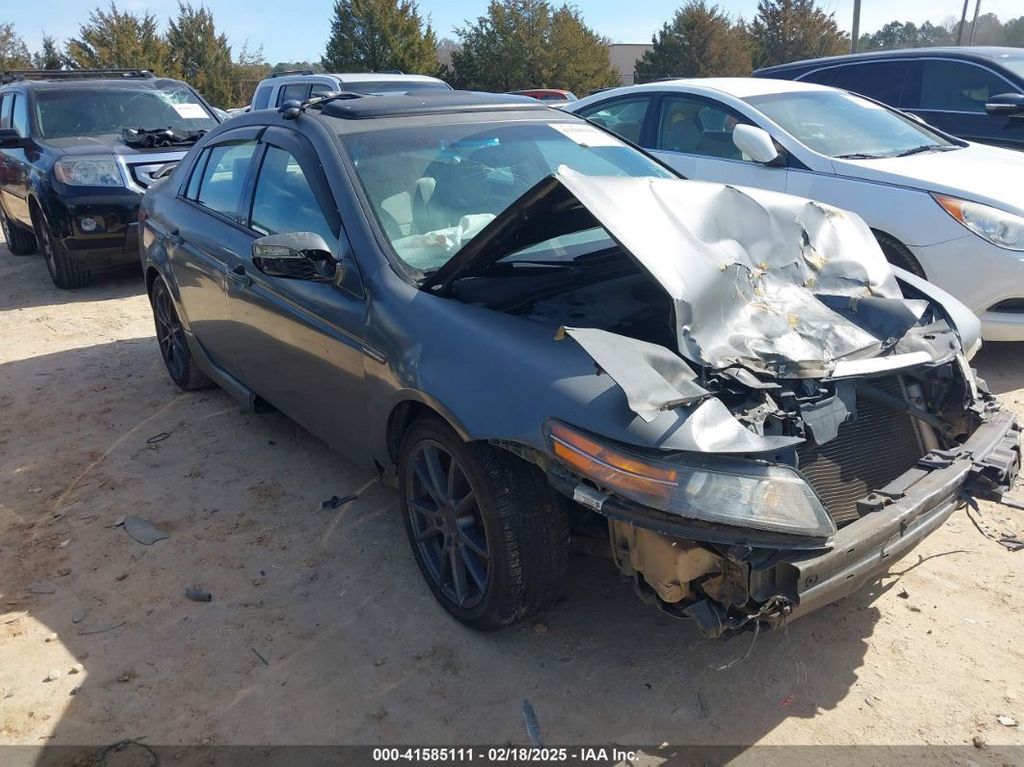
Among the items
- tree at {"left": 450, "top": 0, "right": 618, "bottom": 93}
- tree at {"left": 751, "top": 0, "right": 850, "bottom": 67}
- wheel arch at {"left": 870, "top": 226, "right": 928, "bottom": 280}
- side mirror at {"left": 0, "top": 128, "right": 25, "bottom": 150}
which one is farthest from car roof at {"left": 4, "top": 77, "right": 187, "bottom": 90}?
tree at {"left": 751, "top": 0, "right": 850, "bottom": 67}

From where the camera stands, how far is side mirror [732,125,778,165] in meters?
5.50

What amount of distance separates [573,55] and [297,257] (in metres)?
32.9

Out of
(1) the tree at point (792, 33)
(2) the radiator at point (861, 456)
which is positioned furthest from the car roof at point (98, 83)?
(1) the tree at point (792, 33)

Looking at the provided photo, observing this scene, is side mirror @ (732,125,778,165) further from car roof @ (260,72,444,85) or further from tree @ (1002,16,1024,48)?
tree @ (1002,16,1024,48)

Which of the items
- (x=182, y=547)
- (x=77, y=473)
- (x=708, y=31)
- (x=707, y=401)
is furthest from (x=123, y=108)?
(x=708, y=31)

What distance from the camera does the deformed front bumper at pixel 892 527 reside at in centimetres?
222

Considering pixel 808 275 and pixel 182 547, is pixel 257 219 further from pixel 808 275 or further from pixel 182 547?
pixel 808 275

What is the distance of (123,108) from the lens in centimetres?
923

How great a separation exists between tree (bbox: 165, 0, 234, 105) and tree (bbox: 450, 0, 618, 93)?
9.57 meters

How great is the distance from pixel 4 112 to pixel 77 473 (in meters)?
7.36

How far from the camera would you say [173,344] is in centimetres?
546

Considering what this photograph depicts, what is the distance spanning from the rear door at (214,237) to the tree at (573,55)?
30.4 metres

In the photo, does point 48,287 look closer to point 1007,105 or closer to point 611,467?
point 611,467

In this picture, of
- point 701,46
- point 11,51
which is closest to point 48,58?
point 11,51
